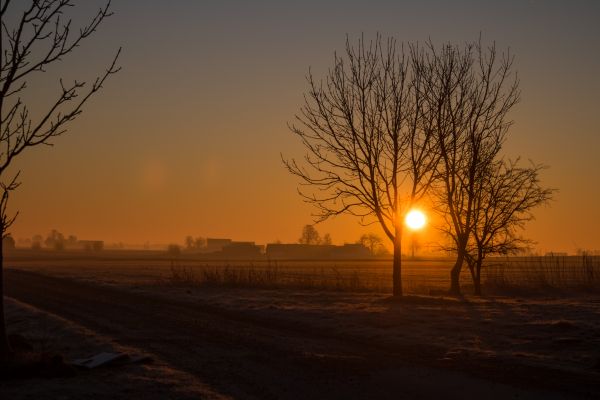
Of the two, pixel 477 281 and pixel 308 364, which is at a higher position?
pixel 477 281

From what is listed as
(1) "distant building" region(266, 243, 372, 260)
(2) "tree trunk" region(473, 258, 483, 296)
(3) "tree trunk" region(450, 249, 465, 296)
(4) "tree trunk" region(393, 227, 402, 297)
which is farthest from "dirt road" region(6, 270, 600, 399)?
(1) "distant building" region(266, 243, 372, 260)

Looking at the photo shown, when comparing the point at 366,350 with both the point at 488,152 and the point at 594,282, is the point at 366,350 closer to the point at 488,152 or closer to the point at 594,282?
the point at 488,152

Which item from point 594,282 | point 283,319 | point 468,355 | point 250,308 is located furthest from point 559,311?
point 594,282

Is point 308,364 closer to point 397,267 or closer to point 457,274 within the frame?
point 397,267

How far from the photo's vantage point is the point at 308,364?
11203 mm

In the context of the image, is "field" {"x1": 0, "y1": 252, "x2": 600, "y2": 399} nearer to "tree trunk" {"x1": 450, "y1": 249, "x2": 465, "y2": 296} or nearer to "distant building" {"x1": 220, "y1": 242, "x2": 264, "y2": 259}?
"tree trunk" {"x1": 450, "y1": 249, "x2": 465, "y2": 296}

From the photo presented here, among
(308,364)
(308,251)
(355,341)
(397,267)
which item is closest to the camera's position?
(308,364)

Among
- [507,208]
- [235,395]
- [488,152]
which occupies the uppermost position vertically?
[488,152]

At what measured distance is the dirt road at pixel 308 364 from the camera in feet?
30.2

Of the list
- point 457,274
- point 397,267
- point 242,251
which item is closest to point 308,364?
point 397,267

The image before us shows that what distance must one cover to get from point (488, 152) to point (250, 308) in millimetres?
14207

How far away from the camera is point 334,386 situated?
952 cm

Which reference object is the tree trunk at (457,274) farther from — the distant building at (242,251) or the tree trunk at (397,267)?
the distant building at (242,251)

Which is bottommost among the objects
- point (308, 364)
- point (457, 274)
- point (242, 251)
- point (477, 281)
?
point (308, 364)
